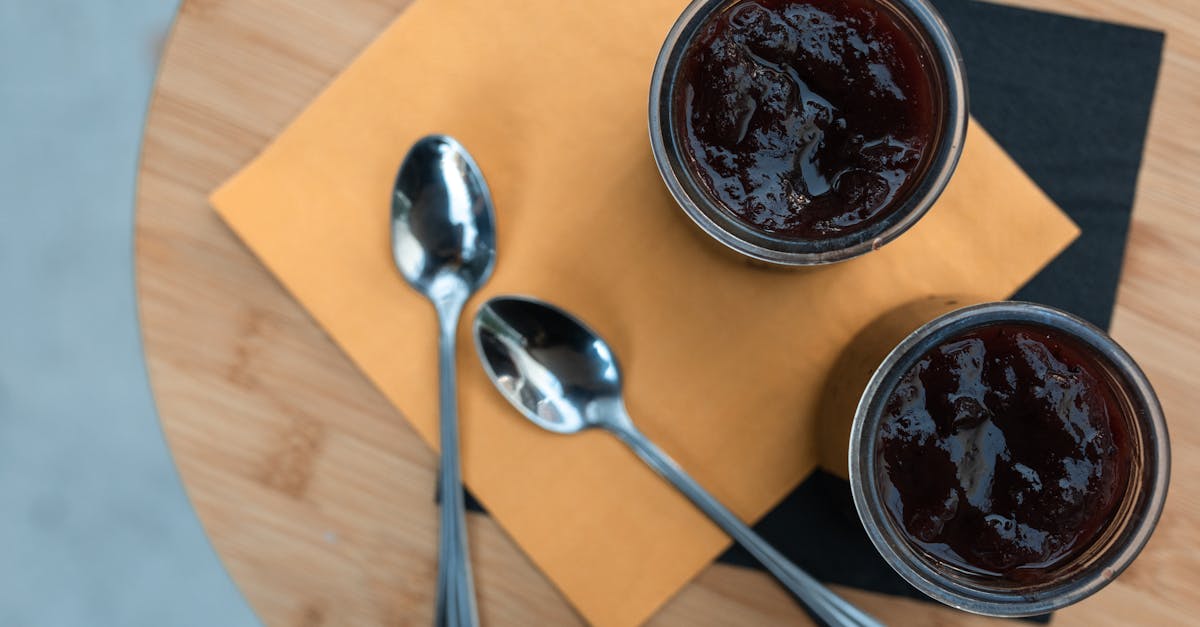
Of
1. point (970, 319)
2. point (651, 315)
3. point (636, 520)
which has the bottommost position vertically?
point (636, 520)

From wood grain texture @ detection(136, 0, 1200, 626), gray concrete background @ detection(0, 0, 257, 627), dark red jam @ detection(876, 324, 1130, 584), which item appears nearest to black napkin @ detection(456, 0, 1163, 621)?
wood grain texture @ detection(136, 0, 1200, 626)

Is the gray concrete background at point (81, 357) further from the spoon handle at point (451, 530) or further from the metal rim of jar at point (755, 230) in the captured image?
the metal rim of jar at point (755, 230)

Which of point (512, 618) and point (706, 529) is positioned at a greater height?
point (706, 529)

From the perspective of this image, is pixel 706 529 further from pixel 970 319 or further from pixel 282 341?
pixel 282 341

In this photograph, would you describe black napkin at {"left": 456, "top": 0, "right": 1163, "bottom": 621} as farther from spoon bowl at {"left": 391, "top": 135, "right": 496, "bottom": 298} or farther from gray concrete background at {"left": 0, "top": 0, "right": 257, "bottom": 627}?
gray concrete background at {"left": 0, "top": 0, "right": 257, "bottom": 627}

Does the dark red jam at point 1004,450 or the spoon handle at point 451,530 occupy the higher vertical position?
the dark red jam at point 1004,450

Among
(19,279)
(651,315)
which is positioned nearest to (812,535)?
(651,315)

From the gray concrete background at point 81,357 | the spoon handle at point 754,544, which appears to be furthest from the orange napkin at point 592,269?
the gray concrete background at point 81,357

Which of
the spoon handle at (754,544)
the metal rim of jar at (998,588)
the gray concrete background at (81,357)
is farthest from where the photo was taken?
the gray concrete background at (81,357)
